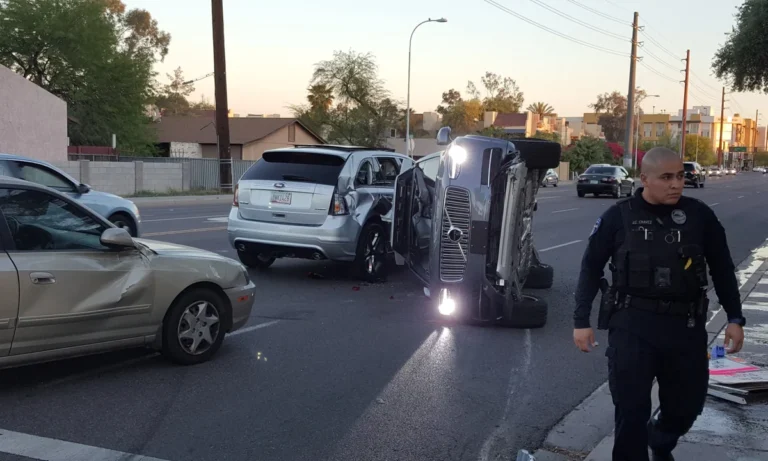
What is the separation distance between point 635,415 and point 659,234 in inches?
35.4

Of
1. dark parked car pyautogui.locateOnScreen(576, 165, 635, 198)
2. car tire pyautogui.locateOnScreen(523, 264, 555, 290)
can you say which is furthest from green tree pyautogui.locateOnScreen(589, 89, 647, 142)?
car tire pyautogui.locateOnScreen(523, 264, 555, 290)

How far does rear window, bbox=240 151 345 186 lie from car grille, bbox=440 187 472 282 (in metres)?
3.00

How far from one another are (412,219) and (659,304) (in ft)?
17.8

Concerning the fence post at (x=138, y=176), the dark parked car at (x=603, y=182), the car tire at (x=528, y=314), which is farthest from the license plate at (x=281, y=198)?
the dark parked car at (x=603, y=182)

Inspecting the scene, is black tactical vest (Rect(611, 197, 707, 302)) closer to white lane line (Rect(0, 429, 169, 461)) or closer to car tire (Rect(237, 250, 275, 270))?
white lane line (Rect(0, 429, 169, 461))

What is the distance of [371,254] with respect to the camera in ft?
34.5

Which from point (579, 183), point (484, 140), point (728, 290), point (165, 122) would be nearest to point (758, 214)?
point (579, 183)

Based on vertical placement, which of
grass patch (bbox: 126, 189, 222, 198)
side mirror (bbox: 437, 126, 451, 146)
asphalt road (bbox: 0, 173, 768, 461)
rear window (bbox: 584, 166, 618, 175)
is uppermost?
side mirror (bbox: 437, 126, 451, 146)

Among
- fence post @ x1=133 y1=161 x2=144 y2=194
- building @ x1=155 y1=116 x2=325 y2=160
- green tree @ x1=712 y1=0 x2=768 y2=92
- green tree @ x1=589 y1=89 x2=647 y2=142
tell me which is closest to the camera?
green tree @ x1=712 y1=0 x2=768 y2=92

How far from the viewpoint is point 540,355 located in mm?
7164

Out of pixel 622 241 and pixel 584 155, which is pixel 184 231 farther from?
pixel 584 155

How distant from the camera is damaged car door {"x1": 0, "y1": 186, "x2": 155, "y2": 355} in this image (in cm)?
519

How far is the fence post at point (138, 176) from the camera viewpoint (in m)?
31.1

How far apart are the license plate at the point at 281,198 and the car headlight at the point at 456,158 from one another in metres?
3.31
